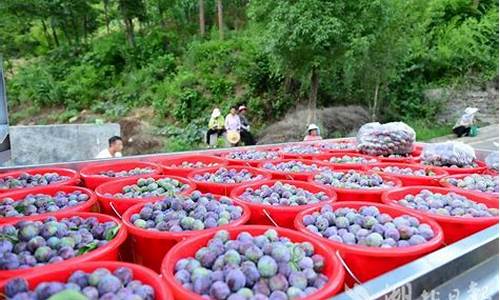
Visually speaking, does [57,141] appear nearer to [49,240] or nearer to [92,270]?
[49,240]

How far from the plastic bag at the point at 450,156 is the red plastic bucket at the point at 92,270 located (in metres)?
1.79

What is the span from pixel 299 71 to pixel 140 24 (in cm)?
876

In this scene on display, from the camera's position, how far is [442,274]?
3.16 ft

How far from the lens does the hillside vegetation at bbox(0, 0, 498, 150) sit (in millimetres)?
7773

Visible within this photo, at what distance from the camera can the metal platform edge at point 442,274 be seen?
0.84m

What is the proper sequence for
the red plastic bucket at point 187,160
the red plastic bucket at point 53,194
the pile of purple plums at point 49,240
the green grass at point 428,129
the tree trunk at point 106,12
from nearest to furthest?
the pile of purple plums at point 49,240 < the red plastic bucket at point 53,194 < the red plastic bucket at point 187,160 < the green grass at point 428,129 < the tree trunk at point 106,12

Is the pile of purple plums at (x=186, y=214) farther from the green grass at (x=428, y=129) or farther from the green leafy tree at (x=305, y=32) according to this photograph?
the green grass at (x=428, y=129)

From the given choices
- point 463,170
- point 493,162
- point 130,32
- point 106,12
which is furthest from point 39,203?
point 106,12

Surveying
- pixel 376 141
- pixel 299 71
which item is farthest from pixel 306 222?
pixel 299 71

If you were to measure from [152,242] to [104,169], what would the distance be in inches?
40.2

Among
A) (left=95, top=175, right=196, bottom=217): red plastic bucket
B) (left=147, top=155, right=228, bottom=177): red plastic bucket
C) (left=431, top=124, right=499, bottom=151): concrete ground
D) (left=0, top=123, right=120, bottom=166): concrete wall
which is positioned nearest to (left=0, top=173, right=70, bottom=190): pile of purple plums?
(left=95, top=175, right=196, bottom=217): red plastic bucket

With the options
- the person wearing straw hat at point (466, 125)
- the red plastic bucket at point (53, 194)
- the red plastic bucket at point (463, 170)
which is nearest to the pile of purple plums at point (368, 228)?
the red plastic bucket at point (53, 194)

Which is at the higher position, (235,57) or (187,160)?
(235,57)

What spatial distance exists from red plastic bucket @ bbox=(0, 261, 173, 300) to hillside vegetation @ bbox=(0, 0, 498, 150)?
6817mm
